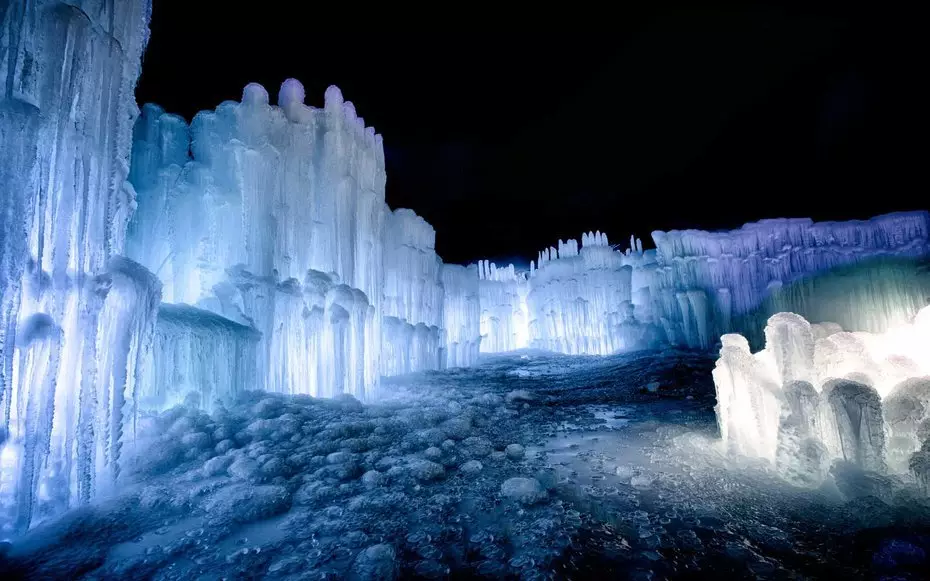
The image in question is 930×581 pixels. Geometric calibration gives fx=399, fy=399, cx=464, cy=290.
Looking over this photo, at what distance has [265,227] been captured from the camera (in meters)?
10.6

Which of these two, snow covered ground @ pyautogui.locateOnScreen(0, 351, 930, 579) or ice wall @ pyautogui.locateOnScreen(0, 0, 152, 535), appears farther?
ice wall @ pyautogui.locateOnScreen(0, 0, 152, 535)

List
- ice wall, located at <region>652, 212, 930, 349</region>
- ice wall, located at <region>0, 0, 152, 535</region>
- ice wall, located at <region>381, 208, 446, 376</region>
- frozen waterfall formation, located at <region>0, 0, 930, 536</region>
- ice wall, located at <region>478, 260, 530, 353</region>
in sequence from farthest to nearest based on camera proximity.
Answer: ice wall, located at <region>478, 260, 530, 353</region>, ice wall, located at <region>652, 212, 930, 349</region>, ice wall, located at <region>381, 208, 446, 376</region>, frozen waterfall formation, located at <region>0, 0, 930, 536</region>, ice wall, located at <region>0, 0, 152, 535</region>

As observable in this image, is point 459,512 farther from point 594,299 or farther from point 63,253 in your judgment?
point 594,299

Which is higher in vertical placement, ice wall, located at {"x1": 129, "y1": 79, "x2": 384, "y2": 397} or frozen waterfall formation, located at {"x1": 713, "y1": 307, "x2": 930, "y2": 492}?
ice wall, located at {"x1": 129, "y1": 79, "x2": 384, "y2": 397}

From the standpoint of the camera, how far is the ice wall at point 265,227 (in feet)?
34.2

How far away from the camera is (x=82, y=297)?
456 cm

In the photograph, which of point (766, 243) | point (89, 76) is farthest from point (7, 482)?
point (766, 243)

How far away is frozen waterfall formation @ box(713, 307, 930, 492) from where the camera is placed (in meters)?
4.00

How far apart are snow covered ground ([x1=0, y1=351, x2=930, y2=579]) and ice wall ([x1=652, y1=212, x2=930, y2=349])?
21692mm

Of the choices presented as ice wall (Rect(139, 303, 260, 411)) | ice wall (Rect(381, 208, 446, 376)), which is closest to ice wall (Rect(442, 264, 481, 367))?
ice wall (Rect(381, 208, 446, 376))

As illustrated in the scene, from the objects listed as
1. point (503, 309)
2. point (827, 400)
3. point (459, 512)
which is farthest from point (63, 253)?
point (503, 309)

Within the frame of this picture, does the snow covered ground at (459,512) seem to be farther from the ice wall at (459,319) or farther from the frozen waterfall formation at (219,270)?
the ice wall at (459,319)

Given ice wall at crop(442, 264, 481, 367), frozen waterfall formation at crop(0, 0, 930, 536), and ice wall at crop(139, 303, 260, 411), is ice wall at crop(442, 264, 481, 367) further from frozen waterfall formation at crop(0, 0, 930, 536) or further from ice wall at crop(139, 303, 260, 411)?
ice wall at crop(139, 303, 260, 411)

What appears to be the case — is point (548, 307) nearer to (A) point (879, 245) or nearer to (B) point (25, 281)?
(A) point (879, 245)
